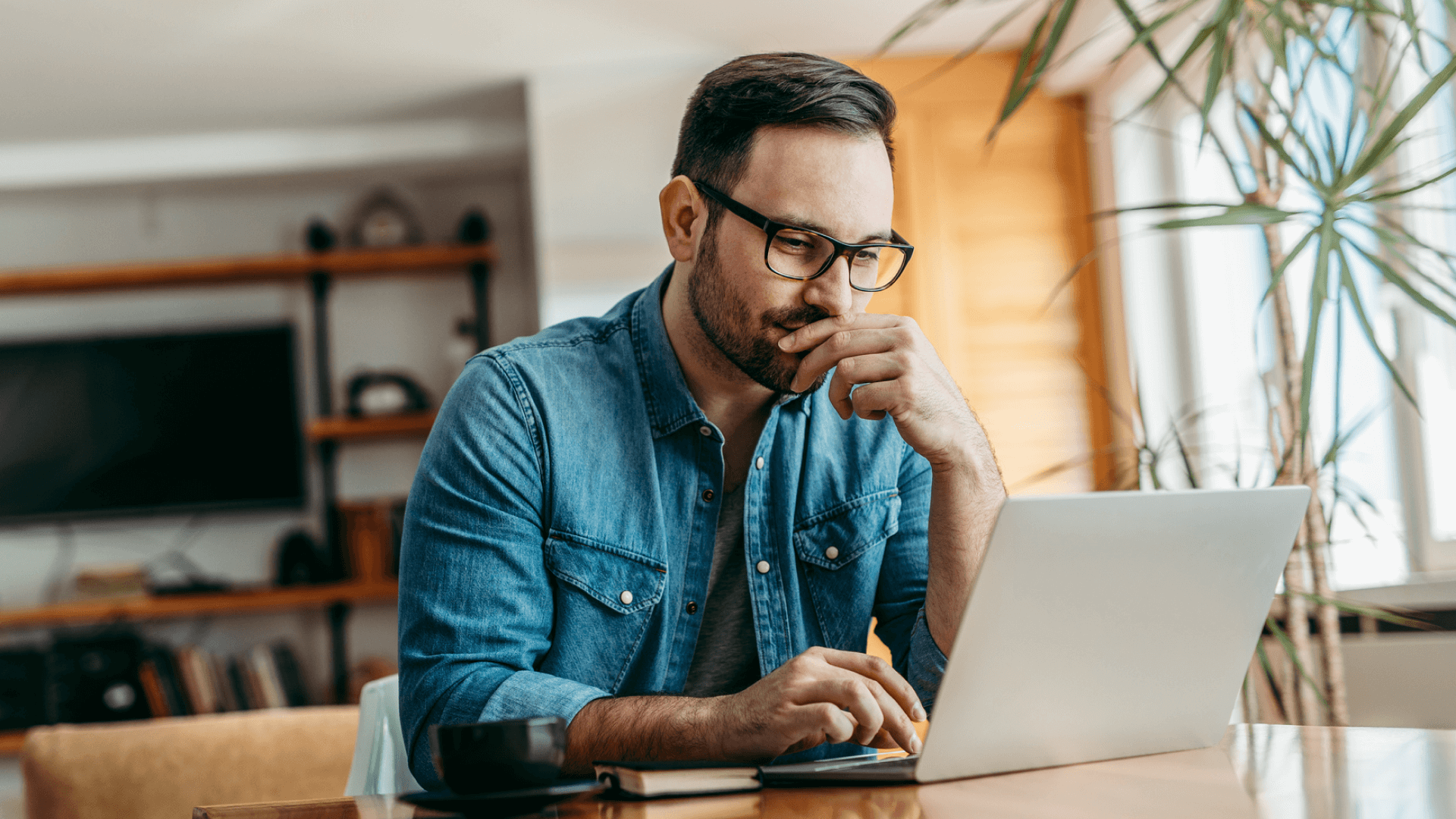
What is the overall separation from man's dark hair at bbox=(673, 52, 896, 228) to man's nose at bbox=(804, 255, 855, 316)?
138 millimetres

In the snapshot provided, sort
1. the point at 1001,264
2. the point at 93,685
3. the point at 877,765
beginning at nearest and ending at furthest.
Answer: the point at 877,765 < the point at 1001,264 < the point at 93,685

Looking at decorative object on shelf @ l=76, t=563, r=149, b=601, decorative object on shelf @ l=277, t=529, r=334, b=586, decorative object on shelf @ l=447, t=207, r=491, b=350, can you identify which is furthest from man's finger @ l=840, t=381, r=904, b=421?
decorative object on shelf @ l=76, t=563, r=149, b=601

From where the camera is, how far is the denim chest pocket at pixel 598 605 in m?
1.09

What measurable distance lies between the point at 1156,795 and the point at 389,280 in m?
4.18

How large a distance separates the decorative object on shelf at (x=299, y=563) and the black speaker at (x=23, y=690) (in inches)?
32.0

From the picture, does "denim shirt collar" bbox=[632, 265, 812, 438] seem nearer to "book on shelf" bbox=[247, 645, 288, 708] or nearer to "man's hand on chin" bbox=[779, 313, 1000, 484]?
"man's hand on chin" bbox=[779, 313, 1000, 484]

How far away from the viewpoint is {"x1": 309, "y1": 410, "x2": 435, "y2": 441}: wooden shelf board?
4047 millimetres

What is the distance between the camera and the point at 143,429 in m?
4.23

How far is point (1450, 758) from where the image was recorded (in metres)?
0.71

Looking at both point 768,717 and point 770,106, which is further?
point 770,106

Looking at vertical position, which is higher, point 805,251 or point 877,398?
point 805,251

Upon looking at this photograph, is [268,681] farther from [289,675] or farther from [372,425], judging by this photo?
[372,425]

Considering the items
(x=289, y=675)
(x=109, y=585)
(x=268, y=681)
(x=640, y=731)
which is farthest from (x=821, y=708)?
(x=109, y=585)

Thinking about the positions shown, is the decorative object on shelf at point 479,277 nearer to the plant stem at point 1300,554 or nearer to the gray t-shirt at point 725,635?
the plant stem at point 1300,554
